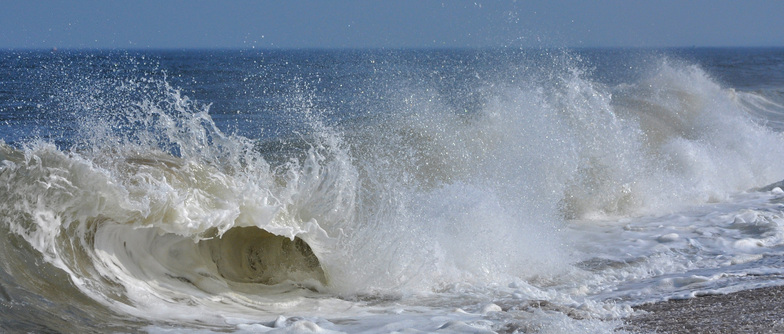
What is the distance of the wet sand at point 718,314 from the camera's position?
4.00m

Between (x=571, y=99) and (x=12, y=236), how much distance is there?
23.8ft

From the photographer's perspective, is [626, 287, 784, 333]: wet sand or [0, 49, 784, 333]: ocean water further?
[0, 49, 784, 333]: ocean water

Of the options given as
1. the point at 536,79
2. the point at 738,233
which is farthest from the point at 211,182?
the point at 536,79

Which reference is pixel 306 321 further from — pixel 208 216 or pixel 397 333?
pixel 208 216

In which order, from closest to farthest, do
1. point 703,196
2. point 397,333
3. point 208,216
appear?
point 397,333 → point 208,216 → point 703,196

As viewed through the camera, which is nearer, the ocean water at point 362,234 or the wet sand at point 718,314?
the wet sand at point 718,314

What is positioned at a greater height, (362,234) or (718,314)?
(362,234)

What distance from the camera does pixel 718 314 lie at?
169 inches

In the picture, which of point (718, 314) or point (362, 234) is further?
point (362, 234)

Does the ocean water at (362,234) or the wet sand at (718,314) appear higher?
the ocean water at (362,234)

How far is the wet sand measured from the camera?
4.00 metres

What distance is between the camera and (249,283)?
16.8 ft

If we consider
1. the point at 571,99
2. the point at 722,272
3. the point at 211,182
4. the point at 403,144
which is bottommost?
the point at 722,272

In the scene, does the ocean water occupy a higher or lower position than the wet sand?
higher
